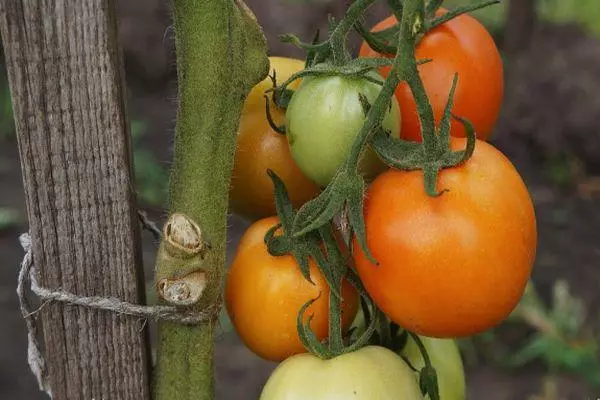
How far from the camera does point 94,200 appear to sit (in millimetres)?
980

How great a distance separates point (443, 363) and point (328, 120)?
418mm

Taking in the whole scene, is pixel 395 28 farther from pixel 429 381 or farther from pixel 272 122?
pixel 429 381

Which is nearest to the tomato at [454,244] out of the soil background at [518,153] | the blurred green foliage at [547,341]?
the soil background at [518,153]

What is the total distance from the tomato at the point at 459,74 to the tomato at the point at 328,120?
0.07m

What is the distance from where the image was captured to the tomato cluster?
0.91 meters

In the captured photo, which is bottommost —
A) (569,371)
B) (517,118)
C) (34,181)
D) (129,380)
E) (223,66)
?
(569,371)

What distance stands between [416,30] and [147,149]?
3082mm

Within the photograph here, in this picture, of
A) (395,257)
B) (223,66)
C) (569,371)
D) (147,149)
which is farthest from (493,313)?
(147,149)

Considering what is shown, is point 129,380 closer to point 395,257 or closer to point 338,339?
point 338,339

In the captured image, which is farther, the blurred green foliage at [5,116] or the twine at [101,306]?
the blurred green foliage at [5,116]

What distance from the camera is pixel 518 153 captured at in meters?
3.85

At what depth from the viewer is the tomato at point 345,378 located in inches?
38.0

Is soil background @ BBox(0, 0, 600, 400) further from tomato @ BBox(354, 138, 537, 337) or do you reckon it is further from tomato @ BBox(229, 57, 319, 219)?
tomato @ BBox(354, 138, 537, 337)

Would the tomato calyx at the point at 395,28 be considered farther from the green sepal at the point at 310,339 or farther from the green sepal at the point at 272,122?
the green sepal at the point at 310,339
